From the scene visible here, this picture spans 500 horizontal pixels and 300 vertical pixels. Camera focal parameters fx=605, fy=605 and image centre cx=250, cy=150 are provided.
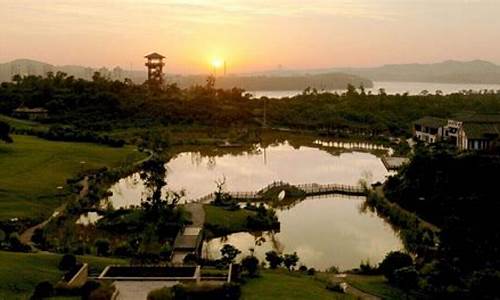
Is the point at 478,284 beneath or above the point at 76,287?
above

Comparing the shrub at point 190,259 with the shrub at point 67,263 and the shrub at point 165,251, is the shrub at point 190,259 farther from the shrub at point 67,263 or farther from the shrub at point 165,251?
the shrub at point 67,263

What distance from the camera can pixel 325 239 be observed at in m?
30.3

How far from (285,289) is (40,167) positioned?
28337mm

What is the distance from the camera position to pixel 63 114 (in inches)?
2963

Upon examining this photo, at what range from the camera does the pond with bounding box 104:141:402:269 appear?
28812 mm

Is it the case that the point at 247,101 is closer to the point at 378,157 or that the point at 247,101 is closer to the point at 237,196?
the point at 378,157

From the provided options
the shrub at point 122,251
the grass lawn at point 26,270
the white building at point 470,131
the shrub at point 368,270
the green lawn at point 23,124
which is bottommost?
the shrub at point 368,270

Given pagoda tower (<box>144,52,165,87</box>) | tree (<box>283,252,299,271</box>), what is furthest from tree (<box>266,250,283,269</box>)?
pagoda tower (<box>144,52,165,87</box>)

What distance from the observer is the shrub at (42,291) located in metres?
17.9

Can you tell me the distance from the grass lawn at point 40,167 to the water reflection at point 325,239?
11.0 metres

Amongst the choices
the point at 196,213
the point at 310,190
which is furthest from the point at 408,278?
the point at 310,190

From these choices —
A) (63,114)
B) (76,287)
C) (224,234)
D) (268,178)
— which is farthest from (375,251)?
(63,114)

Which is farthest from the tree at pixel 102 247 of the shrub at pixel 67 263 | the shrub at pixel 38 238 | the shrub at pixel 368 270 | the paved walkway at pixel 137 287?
the shrub at pixel 368 270

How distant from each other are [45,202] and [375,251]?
61.0 feet
